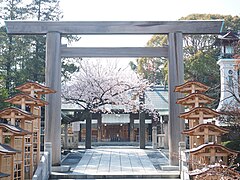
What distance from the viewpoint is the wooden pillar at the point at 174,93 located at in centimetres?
980

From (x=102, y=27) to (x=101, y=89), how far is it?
818 cm

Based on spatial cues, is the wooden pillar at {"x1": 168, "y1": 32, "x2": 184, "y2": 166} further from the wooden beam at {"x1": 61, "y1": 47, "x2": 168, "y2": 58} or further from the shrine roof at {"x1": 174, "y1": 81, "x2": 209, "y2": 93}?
the shrine roof at {"x1": 174, "y1": 81, "x2": 209, "y2": 93}

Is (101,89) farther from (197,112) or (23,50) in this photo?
(197,112)

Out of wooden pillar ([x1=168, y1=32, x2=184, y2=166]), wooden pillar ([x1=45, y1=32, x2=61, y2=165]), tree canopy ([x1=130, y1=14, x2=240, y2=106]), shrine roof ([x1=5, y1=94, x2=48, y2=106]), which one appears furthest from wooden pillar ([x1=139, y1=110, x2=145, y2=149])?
shrine roof ([x1=5, y1=94, x2=48, y2=106])

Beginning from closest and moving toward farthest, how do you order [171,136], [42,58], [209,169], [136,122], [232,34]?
[209,169], [171,136], [232,34], [42,58], [136,122]

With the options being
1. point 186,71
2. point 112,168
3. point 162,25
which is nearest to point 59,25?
point 162,25

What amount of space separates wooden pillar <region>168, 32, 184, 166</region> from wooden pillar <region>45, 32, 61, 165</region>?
3.28m

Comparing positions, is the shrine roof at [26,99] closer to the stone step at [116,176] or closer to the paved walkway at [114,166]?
the stone step at [116,176]

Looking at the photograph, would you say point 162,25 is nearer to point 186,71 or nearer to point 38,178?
point 38,178

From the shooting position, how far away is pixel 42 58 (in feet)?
56.5

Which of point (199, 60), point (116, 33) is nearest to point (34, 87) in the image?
point (116, 33)

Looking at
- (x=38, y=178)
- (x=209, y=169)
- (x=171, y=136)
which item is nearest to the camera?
(x=209, y=169)

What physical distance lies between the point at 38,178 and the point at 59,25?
4.70m

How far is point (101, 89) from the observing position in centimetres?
1802
